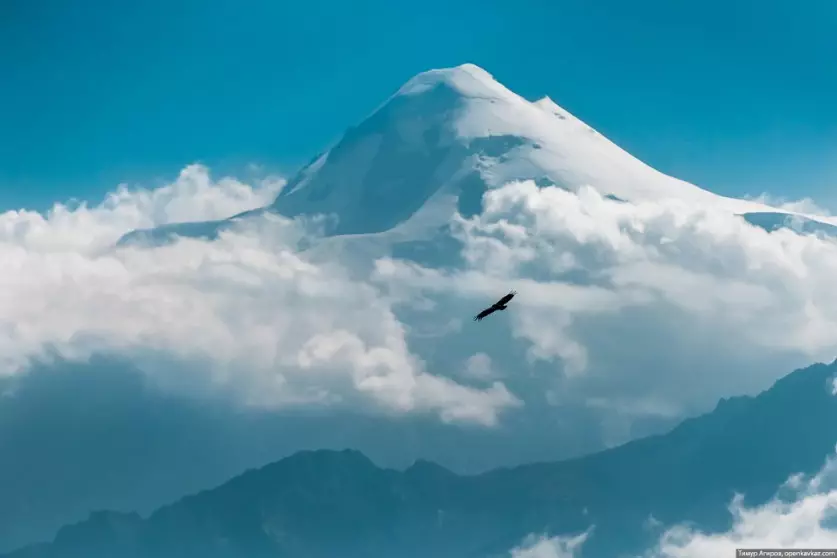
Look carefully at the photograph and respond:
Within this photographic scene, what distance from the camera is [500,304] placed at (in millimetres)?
89312
